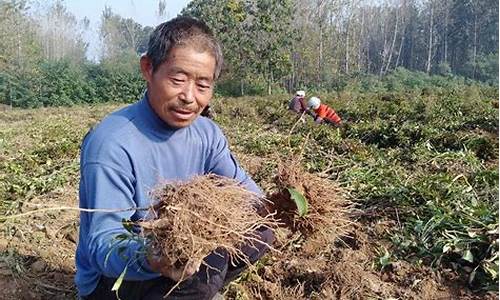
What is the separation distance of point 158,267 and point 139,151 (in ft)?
1.44

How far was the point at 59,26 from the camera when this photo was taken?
46094 millimetres

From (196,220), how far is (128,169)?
13.6 inches

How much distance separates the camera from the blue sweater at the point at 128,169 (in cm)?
148

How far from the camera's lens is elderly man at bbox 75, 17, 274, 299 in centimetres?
154

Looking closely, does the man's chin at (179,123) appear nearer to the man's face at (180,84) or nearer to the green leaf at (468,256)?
the man's face at (180,84)

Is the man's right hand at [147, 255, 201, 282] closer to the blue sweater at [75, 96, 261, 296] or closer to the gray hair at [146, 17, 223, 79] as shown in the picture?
the blue sweater at [75, 96, 261, 296]

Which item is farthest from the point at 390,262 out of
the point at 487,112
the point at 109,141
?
the point at 487,112

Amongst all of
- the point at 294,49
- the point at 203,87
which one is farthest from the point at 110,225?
the point at 294,49

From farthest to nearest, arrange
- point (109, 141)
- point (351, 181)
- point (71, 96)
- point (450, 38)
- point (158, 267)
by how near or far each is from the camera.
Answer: point (450, 38)
point (71, 96)
point (351, 181)
point (109, 141)
point (158, 267)

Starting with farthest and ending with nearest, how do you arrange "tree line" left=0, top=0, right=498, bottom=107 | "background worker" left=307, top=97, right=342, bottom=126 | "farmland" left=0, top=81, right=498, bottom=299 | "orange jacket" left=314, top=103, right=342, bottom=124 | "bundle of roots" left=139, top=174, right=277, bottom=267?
1. "tree line" left=0, top=0, right=498, bottom=107
2. "orange jacket" left=314, top=103, right=342, bottom=124
3. "background worker" left=307, top=97, right=342, bottom=126
4. "farmland" left=0, top=81, right=498, bottom=299
5. "bundle of roots" left=139, top=174, right=277, bottom=267

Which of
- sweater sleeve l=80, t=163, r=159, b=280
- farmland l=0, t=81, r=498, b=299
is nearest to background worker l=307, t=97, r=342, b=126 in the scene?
farmland l=0, t=81, r=498, b=299

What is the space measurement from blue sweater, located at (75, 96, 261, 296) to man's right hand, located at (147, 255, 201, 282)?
0.11 feet

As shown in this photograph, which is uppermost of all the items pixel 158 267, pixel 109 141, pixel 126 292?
pixel 109 141

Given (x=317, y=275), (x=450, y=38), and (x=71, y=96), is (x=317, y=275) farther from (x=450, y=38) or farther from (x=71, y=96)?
(x=450, y=38)
